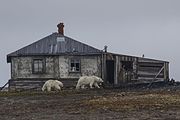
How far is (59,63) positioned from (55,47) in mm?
1885

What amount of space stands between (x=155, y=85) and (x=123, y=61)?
4919 mm

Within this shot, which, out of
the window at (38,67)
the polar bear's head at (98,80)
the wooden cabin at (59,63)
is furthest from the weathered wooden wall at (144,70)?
the window at (38,67)

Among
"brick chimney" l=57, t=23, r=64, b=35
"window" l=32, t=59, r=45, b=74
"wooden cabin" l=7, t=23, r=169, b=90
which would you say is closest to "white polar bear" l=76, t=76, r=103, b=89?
"wooden cabin" l=7, t=23, r=169, b=90

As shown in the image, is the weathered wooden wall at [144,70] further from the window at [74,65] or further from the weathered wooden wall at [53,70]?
the window at [74,65]

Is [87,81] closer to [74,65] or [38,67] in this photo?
[74,65]

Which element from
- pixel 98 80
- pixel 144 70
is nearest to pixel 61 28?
pixel 144 70

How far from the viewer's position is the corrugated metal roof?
43.8 metres

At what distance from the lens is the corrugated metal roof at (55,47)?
43.8 metres

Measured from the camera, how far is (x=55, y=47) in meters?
44.6

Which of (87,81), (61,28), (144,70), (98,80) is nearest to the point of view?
(87,81)

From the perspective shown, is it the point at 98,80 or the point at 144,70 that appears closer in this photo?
the point at 98,80

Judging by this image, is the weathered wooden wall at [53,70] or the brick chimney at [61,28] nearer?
the weathered wooden wall at [53,70]

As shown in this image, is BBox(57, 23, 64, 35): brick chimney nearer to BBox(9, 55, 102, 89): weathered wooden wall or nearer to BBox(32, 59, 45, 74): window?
BBox(9, 55, 102, 89): weathered wooden wall

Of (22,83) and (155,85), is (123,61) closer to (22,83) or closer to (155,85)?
(155,85)
